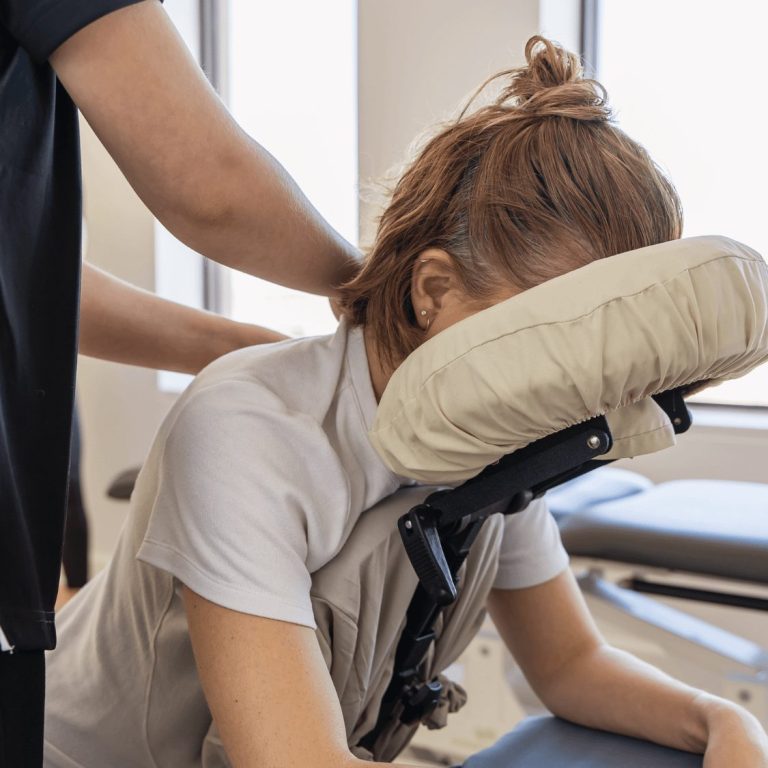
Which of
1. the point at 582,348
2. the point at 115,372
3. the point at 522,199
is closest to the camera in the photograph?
the point at 582,348

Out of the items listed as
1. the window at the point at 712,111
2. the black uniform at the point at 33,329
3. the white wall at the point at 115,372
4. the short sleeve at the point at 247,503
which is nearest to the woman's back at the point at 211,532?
the short sleeve at the point at 247,503

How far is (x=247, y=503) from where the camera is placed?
2.87ft

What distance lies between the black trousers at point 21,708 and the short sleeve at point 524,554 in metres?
0.58

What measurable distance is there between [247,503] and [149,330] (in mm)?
419

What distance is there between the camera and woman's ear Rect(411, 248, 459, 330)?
39.0 inches

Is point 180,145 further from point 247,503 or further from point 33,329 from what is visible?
point 247,503

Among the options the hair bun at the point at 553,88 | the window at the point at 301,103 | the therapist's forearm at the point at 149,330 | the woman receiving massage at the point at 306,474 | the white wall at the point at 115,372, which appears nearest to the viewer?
the woman receiving massage at the point at 306,474

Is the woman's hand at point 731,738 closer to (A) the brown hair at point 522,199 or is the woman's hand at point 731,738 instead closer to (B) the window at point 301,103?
(A) the brown hair at point 522,199

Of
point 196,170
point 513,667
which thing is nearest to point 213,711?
point 196,170

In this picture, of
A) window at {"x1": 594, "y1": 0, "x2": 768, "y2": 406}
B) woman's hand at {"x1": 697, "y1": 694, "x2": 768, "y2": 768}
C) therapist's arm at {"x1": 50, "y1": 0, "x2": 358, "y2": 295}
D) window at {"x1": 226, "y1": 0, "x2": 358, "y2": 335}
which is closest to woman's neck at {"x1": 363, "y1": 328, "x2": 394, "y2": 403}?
therapist's arm at {"x1": 50, "y1": 0, "x2": 358, "y2": 295}

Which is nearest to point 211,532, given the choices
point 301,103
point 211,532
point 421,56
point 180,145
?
point 211,532

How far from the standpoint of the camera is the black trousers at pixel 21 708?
2.65ft

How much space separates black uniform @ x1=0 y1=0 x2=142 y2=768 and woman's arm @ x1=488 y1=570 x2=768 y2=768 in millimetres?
609

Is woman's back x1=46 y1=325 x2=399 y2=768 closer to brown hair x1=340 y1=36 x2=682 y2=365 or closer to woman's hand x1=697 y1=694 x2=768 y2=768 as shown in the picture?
brown hair x1=340 y1=36 x2=682 y2=365
